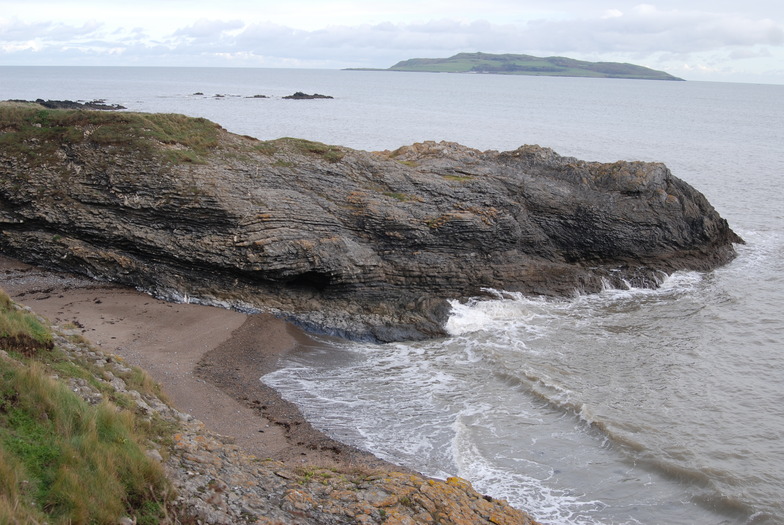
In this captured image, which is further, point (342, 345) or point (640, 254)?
point (640, 254)

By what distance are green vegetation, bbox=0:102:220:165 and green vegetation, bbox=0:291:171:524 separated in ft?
53.0

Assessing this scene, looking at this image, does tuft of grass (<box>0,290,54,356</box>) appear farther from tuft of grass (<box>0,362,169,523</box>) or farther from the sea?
the sea

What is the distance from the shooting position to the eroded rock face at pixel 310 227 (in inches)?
918

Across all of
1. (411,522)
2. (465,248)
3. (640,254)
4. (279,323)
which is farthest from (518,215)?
(411,522)

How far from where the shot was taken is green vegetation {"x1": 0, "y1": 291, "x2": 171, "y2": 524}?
761cm

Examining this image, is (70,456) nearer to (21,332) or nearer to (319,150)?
(21,332)

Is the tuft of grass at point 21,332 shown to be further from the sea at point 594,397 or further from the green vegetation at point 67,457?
the sea at point 594,397

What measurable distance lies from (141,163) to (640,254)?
73.9 feet

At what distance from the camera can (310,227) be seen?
24.1 metres

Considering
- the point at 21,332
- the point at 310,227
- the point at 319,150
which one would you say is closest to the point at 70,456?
the point at 21,332

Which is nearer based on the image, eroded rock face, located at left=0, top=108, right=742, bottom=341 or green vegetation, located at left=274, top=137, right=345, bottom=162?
eroded rock face, located at left=0, top=108, right=742, bottom=341

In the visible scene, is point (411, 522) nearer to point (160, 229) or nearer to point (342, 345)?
point (342, 345)

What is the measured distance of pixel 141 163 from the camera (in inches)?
969

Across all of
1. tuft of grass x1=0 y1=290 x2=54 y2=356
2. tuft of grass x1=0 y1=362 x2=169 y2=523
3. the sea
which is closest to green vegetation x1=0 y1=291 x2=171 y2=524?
tuft of grass x1=0 y1=362 x2=169 y2=523
